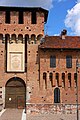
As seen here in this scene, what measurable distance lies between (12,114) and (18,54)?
8.44 metres

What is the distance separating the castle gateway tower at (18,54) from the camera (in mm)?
41688

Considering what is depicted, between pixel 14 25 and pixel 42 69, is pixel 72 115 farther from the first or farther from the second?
pixel 14 25

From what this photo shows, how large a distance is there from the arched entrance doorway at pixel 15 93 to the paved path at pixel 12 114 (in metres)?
1.32

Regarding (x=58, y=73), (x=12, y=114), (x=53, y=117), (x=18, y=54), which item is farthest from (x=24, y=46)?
(x=53, y=117)

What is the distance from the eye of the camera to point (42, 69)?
137ft

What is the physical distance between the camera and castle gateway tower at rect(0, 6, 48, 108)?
4169 centimetres

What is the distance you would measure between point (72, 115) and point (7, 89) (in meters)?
9.40

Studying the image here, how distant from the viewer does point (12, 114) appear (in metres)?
37.7

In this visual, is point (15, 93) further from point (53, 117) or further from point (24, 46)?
point (53, 117)

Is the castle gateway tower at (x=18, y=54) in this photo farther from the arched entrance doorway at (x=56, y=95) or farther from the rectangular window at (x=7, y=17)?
the arched entrance doorway at (x=56, y=95)

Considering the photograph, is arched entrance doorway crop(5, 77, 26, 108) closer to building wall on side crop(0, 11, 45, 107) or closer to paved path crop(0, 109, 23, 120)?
building wall on side crop(0, 11, 45, 107)

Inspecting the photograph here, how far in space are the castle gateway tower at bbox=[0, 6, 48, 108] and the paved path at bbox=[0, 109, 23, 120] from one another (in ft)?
5.98

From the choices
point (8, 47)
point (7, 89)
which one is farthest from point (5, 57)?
point (7, 89)

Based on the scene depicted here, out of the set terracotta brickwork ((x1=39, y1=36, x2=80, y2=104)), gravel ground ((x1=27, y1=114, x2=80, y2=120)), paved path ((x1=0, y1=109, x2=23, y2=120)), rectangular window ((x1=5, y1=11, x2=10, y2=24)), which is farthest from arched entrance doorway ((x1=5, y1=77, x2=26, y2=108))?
rectangular window ((x1=5, y1=11, x2=10, y2=24))
